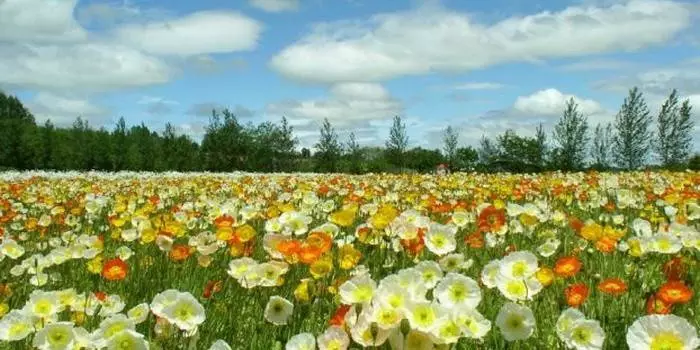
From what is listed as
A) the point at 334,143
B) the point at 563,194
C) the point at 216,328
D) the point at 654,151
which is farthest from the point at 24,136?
the point at 216,328

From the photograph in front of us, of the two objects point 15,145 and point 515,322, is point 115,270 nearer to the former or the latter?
point 515,322

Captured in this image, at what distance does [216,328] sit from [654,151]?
40387mm

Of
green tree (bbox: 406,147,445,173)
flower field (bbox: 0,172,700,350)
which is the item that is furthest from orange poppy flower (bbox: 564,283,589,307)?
green tree (bbox: 406,147,445,173)

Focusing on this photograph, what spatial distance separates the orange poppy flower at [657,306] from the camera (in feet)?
8.10

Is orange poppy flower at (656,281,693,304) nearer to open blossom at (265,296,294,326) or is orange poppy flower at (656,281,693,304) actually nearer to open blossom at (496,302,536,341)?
open blossom at (496,302,536,341)

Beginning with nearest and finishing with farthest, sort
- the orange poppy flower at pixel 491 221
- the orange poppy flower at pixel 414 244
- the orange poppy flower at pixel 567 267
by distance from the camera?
the orange poppy flower at pixel 567 267
the orange poppy flower at pixel 414 244
the orange poppy flower at pixel 491 221

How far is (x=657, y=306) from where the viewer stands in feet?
8.29

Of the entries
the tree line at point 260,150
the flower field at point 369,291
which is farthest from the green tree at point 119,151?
the flower field at point 369,291

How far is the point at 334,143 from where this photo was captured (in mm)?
41656

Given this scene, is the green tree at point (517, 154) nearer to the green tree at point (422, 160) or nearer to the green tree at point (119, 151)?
the green tree at point (422, 160)

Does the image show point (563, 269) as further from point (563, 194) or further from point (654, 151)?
point (654, 151)

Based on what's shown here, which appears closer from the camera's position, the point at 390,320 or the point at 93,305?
the point at 390,320

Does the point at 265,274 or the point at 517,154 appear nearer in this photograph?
the point at 265,274

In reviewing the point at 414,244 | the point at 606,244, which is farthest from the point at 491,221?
the point at 414,244
